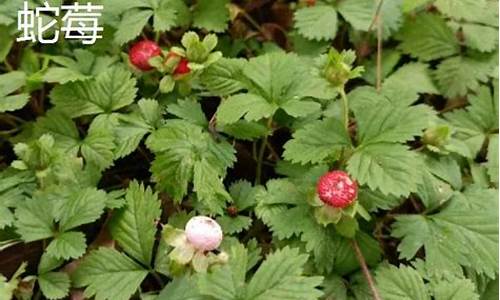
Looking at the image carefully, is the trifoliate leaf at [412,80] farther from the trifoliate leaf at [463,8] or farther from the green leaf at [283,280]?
the green leaf at [283,280]

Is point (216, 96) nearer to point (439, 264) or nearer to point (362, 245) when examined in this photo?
point (362, 245)

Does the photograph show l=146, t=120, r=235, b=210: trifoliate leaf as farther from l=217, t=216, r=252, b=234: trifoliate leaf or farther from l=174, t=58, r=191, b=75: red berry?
l=174, t=58, r=191, b=75: red berry

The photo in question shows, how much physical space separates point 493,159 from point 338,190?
448 millimetres

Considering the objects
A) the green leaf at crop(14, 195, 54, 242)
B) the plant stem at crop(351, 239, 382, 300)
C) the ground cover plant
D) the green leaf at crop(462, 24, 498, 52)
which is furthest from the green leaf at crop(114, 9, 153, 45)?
the green leaf at crop(462, 24, 498, 52)

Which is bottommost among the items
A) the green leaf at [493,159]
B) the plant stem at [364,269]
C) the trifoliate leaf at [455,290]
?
the plant stem at [364,269]

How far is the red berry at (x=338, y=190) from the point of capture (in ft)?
3.92

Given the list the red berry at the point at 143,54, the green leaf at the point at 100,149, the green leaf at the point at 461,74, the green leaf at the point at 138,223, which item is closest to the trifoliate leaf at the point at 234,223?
the green leaf at the point at 138,223

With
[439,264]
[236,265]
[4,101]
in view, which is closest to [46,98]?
[4,101]

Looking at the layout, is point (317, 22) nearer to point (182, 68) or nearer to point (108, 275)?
point (182, 68)

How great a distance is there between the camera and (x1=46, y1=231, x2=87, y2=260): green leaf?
1213 millimetres

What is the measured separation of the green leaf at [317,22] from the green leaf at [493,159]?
390mm

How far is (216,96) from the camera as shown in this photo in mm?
1496

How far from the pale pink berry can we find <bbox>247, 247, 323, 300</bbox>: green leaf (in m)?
0.08

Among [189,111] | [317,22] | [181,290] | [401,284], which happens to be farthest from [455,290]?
[317,22]
